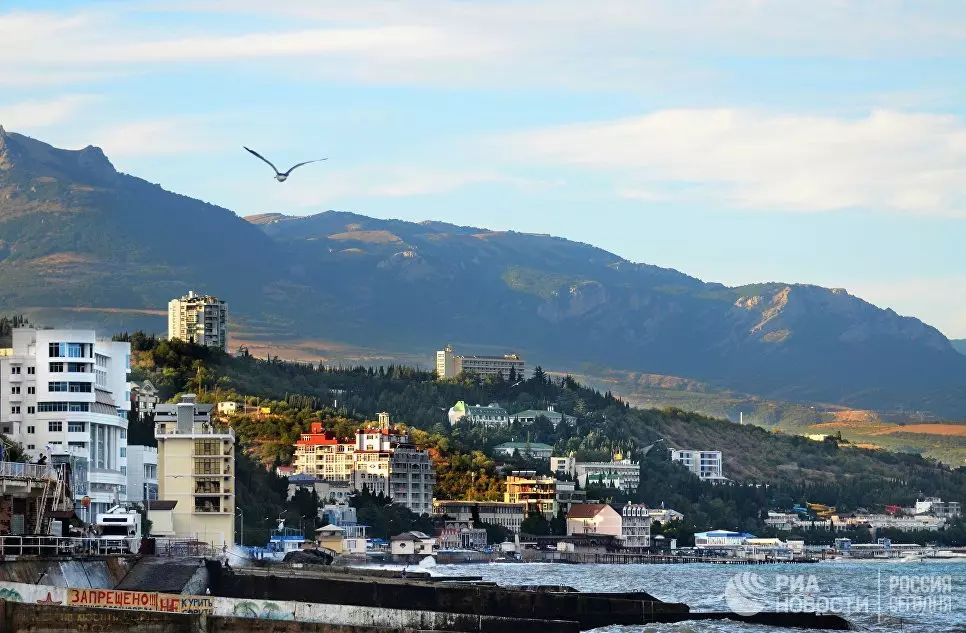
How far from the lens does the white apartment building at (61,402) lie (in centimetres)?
10662

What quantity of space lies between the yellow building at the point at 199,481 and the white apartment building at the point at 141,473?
12812mm

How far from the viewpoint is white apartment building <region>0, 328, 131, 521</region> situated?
4198 inches

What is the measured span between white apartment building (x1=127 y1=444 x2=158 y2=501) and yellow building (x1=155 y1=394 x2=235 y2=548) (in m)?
12.8

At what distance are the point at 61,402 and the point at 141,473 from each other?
11522 mm

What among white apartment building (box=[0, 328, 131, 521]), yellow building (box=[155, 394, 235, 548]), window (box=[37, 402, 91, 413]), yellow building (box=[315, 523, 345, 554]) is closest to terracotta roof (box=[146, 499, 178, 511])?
yellow building (box=[155, 394, 235, 548])

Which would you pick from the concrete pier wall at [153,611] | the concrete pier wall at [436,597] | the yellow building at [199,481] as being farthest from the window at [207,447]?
the concrete pier wall at [153,611]

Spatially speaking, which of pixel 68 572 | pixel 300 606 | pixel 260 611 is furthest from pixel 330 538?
pixel 260 611

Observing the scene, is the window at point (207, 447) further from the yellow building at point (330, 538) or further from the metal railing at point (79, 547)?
the yellow building at point (330, 538)

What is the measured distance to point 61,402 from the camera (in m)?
→ 108

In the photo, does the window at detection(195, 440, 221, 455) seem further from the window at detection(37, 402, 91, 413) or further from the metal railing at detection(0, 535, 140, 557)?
the metal railing at detection(0, 535, 140, 557)

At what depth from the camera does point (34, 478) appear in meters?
68.9

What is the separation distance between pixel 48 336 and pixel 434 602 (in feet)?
138

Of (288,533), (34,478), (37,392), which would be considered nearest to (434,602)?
(34,478)

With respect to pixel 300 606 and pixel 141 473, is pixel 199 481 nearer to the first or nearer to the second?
pixel 141 473
